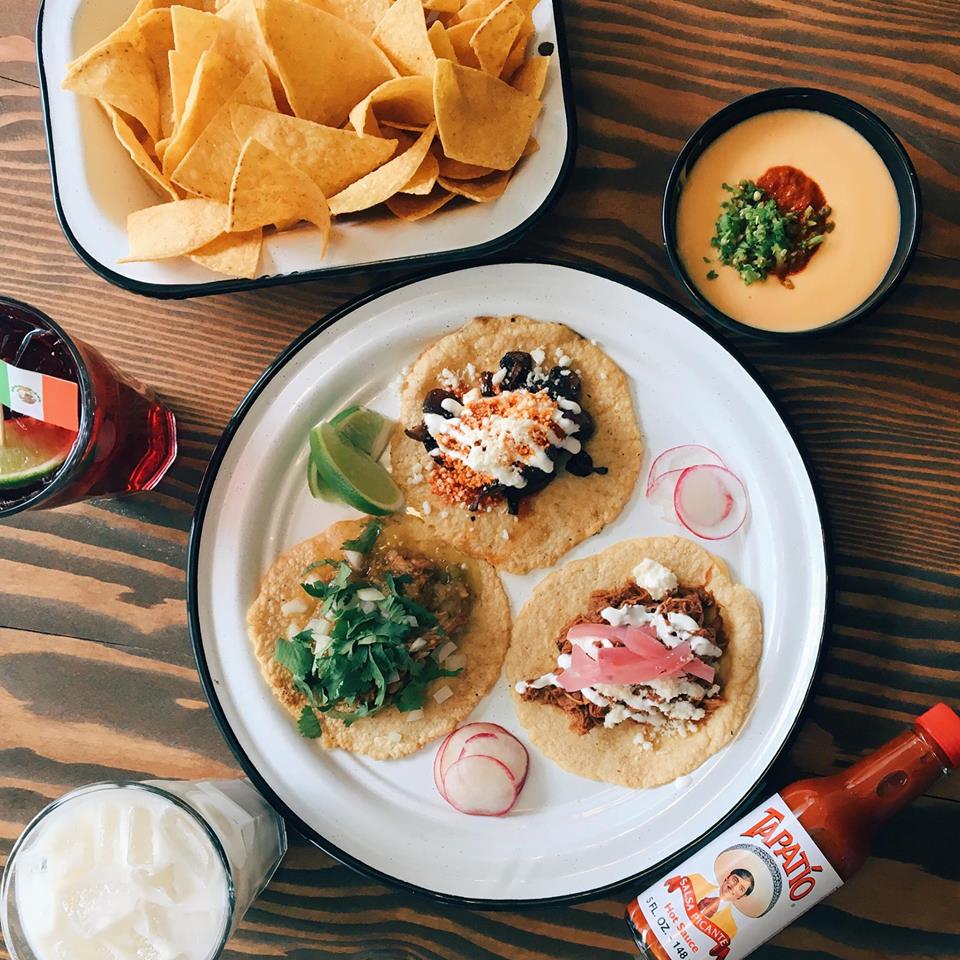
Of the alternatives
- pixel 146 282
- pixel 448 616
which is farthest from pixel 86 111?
pixel 448 616

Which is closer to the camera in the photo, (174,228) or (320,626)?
(174,228)

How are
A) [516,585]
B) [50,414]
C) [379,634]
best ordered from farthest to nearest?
[516,585] → [379,634] → [50,414]

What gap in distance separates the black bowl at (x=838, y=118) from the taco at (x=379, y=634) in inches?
35.2

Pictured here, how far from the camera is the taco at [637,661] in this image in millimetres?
2162

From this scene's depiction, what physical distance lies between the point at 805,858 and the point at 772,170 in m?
1.57

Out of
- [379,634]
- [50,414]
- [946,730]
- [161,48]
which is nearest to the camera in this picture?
[946,730]

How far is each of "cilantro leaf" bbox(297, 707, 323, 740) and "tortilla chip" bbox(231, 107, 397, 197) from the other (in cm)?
128

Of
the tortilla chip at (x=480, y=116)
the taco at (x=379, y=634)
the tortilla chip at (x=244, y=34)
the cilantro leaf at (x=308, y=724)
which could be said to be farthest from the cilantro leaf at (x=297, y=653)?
the tortilla chip at (x=244, y=34)

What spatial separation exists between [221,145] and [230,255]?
24 centimetres

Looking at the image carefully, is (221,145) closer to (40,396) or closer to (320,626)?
(40,396)

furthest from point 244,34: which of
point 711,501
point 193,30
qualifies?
point 711,501

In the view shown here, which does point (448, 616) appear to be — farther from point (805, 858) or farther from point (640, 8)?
point (640, 8)

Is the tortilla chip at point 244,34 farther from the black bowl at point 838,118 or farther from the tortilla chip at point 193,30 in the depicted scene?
the black bowl at point 838,118

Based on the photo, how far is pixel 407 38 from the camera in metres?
1.96
